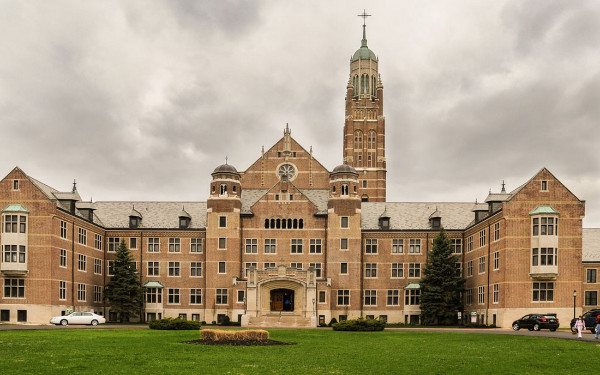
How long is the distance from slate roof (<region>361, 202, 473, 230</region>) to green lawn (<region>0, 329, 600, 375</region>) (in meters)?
42.8

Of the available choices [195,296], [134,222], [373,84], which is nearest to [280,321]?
[195,296]

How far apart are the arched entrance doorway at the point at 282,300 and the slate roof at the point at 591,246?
31.5 m

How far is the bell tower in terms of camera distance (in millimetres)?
109312

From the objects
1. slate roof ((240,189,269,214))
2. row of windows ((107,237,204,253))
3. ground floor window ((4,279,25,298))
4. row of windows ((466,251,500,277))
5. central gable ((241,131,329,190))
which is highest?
central gable ((241,131,329,190))

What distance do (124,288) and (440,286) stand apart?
31491 mm

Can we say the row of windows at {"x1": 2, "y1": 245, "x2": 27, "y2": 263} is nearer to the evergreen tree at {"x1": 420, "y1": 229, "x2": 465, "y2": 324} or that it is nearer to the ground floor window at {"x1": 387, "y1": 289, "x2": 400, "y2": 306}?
the ground floor window at {"x1": 387, "y1": 289, "x2": 400, "y2": 306}

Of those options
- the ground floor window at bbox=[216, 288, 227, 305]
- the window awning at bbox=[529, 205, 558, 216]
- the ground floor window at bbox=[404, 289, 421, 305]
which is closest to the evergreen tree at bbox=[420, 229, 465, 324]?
the ground floor window at bbox=[404, 289, 421, 305]

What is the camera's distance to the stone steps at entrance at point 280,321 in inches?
2799

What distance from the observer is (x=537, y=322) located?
58.4m

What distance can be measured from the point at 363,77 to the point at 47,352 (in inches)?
3672

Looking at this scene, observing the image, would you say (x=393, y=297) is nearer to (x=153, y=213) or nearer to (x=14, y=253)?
(x=153, y=213)

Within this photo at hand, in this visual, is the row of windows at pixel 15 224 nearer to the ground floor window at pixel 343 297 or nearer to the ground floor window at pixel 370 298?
the ground floor window at pixel 343 297

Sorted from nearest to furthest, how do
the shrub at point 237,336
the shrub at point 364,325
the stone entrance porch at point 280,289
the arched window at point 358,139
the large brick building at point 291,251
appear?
the shrub at point 237,336, the shrub at point 364,325, the large brick building at point 291,251, the stone entrance porch at point 280,289, the arched window at point 358,139

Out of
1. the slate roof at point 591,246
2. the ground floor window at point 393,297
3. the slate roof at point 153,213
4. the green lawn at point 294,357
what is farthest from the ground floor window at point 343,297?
the green lawn at point 294,357
